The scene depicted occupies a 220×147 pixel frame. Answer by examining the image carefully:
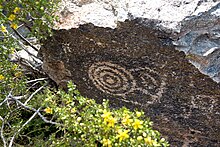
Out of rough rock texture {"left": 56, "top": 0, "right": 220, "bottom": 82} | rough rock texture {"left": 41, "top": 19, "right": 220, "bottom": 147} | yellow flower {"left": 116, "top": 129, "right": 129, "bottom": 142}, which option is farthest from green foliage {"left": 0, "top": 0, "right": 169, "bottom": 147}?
rough rock texture {"left": 56, "top": 0, "right": 220, "bottom": 82}

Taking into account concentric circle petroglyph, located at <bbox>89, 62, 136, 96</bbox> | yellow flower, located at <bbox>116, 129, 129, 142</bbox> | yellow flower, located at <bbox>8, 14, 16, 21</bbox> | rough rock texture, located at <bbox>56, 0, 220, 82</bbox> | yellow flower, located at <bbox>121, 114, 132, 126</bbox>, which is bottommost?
yellow flower, located at <bbox>116, 129, 129, 142</bbox>

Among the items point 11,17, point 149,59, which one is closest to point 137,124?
point 149,59

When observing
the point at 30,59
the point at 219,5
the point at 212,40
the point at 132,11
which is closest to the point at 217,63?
the point at 212,40

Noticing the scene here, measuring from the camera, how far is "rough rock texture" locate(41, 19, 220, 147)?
4.75ft

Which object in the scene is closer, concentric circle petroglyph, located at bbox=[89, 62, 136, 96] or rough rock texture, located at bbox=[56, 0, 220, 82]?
rough rock texture, located at bbox=[56, 0, 220, 82]

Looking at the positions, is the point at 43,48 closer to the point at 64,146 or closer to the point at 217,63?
the point at 64,146

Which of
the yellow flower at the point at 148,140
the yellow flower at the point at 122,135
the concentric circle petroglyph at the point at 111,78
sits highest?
the concentric circle petroglyph at the point at 111,78

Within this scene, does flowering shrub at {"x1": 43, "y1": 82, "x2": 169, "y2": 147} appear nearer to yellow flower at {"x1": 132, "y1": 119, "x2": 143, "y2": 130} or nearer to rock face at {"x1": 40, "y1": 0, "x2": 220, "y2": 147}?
yellow flower at {"x1": 132, "y1": 119, "x2": 143, "y2": 130}

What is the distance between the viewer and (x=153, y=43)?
1.42 metres

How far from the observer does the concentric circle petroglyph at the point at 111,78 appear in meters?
1.61

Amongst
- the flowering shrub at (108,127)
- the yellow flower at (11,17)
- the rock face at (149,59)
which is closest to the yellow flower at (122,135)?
the flowering shrub at (108,127)

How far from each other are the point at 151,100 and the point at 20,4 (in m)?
0.70

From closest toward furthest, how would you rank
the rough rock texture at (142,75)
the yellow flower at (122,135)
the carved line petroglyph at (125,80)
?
the yellow flower at (122,135), the rough rock texture at (142,75), the carved line petroglyph at (125,80)

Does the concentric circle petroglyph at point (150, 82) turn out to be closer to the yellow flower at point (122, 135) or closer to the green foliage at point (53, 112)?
the green foliage at point (53, 112)
